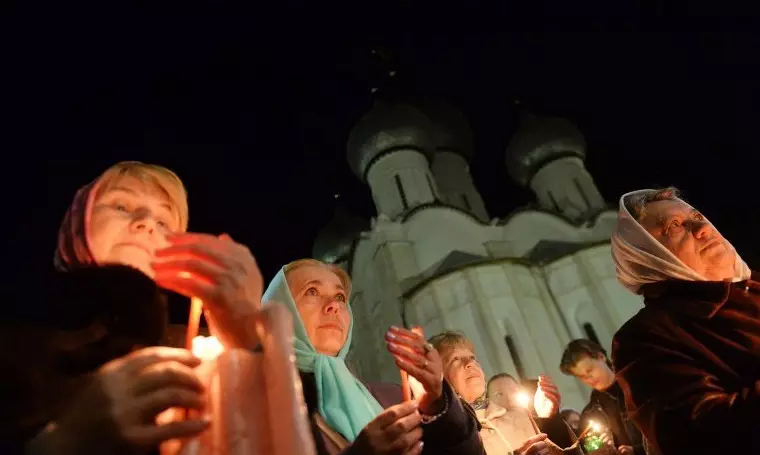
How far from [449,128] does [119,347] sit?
30444mm

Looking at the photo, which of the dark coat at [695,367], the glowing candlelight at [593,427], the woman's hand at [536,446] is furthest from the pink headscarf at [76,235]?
the glowing candlelight at [593,427]

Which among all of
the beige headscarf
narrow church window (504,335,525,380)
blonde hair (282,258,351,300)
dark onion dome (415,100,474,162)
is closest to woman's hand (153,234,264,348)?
blonde hair (282,258,351,300)

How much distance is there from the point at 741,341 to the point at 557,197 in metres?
25.3

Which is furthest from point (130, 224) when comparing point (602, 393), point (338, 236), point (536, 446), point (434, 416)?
point (338, 236)

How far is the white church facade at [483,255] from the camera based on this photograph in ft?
65.9

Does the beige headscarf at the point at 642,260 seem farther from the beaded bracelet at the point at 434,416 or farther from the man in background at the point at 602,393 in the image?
the man in background at the point at 602,393

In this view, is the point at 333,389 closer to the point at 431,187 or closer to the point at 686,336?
the point at 686,336

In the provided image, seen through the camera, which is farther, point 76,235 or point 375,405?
point 375,405

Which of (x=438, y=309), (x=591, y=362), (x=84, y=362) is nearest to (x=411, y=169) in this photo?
(x=438, y=309)

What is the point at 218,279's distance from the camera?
168 centimetres

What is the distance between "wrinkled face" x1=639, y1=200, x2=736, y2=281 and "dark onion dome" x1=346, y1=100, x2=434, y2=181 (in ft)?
75.0

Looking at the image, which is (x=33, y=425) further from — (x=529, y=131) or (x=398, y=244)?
(x=529, y=131)

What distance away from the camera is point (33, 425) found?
53.0 inches

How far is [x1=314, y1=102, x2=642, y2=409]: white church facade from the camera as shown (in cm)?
2009
